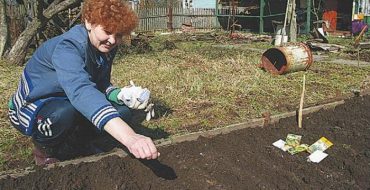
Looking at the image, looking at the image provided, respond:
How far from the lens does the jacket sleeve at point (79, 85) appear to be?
1.98 m

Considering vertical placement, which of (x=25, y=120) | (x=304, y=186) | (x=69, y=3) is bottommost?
(x=304, y=186)

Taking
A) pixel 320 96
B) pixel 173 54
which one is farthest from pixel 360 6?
pixel 320 96

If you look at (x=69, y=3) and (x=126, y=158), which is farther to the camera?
(x=69, y=3)

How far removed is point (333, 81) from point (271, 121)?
3384mm

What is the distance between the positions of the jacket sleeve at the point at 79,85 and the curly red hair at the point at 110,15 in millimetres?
204

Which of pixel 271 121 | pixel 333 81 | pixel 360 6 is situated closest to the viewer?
pixel 271 121

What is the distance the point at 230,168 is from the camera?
117 inches

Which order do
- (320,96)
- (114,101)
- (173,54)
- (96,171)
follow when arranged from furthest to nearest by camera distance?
(173,54), (320,96), (114,101), (96,171)

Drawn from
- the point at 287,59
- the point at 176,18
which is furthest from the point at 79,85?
the point at 176,18

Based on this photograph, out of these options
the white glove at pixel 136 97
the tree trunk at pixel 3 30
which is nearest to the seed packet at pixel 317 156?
the white glove at pixel 136 97

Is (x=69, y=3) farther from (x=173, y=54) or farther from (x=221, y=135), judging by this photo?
(x=221, y=135)

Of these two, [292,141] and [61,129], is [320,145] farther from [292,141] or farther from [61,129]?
[61,129]

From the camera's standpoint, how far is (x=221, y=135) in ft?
11.7

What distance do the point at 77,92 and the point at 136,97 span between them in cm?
96
